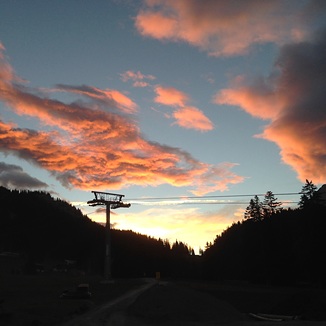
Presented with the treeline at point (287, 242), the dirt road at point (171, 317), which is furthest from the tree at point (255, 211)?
the dirt road at point (171, 317)

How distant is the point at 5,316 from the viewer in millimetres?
27672

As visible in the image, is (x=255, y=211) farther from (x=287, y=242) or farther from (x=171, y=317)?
(x=171, y=317)

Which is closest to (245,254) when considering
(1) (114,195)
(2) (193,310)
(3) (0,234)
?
(1) (114,195)

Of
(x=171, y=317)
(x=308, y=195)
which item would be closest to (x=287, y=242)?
(x=308, y=195)

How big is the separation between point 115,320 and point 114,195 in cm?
5843

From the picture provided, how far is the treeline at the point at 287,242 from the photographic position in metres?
68.3

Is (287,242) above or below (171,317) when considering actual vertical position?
above

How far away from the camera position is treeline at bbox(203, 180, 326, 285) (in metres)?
68.3

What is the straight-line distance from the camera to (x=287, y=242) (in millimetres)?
87625

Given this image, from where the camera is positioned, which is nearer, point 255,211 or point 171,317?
point 171,317

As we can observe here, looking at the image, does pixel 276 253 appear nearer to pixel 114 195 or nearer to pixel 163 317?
pixel 114 195

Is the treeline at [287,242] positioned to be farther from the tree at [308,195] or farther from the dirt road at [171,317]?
the dirt road at [171,317]

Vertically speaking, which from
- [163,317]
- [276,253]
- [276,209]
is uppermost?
[276,209]

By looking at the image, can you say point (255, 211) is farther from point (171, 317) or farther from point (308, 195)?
point (171, 317)
